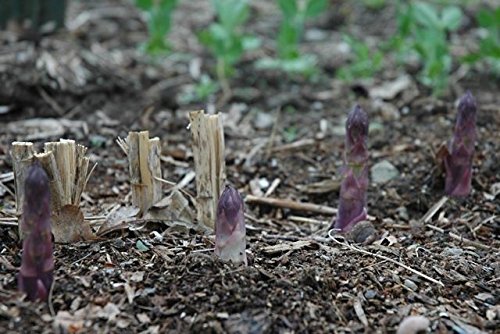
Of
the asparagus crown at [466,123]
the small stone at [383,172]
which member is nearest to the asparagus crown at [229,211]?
the asparagus crown at [466,123]

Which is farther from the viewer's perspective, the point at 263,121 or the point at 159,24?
the point at 159,24

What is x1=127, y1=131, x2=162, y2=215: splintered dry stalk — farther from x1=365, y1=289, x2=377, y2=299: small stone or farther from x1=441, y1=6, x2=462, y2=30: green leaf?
x1=441, y1=6, x2=462, y2=30: green leaf

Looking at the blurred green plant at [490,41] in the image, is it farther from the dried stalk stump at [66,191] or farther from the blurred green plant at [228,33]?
the dried stalk stump at [66,191]

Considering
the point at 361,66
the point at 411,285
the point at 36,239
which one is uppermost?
the point at 361,66

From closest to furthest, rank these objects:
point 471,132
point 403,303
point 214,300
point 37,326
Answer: point 37,326 < point 214,300 < point 403,303 < point 471,132

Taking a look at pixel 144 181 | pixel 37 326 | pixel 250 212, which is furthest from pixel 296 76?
pixel 37 326

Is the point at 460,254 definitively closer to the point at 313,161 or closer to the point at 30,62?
the point at 313,161

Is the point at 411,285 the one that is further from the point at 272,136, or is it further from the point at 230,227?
the point at 272,136

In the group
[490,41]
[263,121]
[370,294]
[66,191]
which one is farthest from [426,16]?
[66,191]
